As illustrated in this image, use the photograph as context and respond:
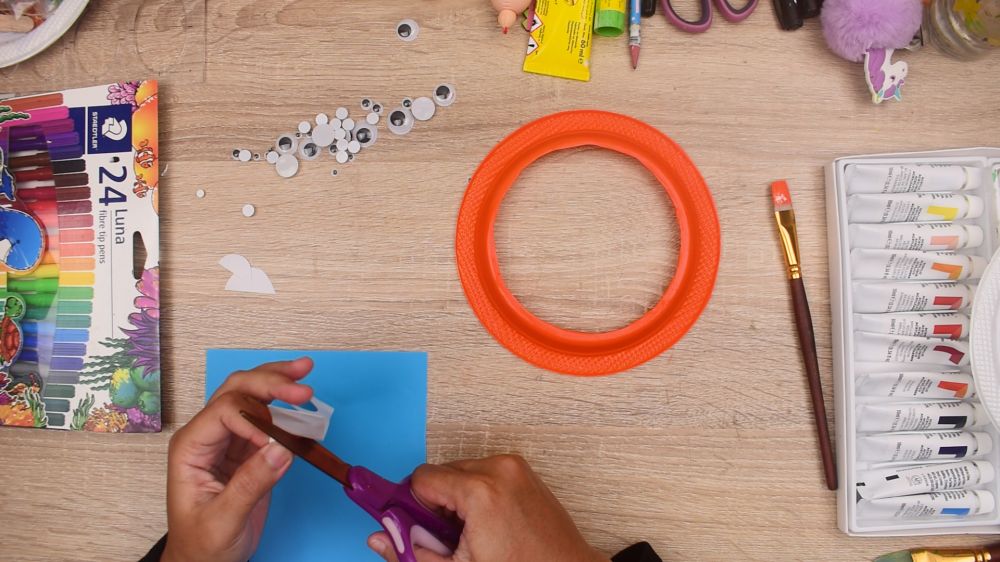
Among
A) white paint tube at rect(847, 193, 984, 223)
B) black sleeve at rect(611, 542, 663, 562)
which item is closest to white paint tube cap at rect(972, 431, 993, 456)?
white paint tube at rect(847, 193, 984, 223)

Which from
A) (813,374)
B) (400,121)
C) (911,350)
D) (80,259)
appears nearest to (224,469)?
(80,259)

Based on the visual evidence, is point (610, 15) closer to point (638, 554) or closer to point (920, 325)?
point (920, 325)

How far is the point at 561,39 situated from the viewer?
71 centimetres

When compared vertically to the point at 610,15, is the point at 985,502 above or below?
below

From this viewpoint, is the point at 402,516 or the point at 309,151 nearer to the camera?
the point at 402,516

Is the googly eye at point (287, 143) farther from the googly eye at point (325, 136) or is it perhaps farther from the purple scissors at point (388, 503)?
the purple scissors at point (388, 503)

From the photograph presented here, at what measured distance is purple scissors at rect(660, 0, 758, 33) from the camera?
694 millimetres

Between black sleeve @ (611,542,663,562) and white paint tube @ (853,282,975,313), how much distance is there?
339 mm

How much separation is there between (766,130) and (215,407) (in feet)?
2.08

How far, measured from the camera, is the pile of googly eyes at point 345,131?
28.4 inches

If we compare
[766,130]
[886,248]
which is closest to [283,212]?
[766,130]

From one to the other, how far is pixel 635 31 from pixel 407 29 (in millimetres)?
256

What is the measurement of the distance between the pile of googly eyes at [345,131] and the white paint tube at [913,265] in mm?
476

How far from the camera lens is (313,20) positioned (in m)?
0.74
